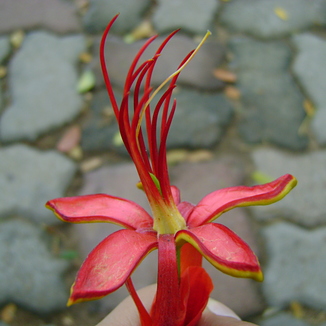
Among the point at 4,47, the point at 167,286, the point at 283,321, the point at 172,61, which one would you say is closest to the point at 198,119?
the point at 172,61

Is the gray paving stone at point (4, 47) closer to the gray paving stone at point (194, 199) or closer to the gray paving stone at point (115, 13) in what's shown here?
the gray paving stone at point (115, 13)

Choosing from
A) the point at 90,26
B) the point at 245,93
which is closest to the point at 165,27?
the point at 90,26

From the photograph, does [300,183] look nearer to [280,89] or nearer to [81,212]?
[280,89]

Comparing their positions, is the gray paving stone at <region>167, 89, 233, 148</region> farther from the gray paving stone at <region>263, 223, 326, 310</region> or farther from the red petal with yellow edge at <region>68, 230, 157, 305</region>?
the red petal with yellow edge at <region>68, 230, 157, 305</region>

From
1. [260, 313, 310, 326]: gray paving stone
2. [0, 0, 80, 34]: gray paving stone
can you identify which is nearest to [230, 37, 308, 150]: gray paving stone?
[260, 313, 310, 326]: gray paving stone

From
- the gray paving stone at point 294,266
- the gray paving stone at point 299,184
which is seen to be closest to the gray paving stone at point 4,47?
the gray paving stone at point 299,184

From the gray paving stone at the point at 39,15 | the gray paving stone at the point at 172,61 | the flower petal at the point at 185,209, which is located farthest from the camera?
the gray paving stone at the point at 39,15
